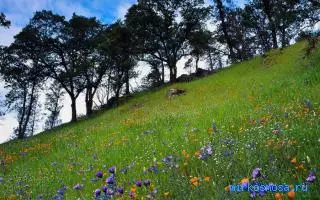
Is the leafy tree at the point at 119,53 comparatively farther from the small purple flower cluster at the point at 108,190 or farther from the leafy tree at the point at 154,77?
the small purple flower cluster at the point at 108,190

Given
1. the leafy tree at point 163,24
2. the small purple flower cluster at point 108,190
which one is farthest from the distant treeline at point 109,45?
the small purple flower cluster at point 108,190

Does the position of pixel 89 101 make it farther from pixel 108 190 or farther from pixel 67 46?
pixel 108 190

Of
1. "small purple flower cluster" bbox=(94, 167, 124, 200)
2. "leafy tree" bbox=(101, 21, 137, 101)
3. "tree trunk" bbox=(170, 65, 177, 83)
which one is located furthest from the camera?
"tree trunk" bbox=(170, 65, 177, 83)

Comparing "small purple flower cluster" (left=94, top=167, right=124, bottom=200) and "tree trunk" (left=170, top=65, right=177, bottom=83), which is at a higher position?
"tree trunk" (left=170, top=65, right=177, bottom=83)

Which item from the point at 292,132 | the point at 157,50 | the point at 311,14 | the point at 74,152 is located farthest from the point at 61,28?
the point at 292,132

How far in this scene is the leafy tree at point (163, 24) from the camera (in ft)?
158

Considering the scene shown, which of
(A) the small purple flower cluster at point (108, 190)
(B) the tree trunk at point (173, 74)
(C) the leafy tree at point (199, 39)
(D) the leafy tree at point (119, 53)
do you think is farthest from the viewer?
(B) the tree trunk at point (173, 74)

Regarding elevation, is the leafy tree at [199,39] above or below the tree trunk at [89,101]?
above

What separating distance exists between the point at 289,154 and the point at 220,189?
4.26 feet

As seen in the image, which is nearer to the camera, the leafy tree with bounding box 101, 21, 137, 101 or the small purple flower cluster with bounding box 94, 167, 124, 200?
the small purple flower cluster with bounding box 94, 167, 124, 200

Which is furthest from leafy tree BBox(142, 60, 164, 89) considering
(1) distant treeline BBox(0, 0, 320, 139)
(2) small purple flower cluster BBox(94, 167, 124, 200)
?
(2) small purple flower cluster BBox(94, 167, 124, 200)

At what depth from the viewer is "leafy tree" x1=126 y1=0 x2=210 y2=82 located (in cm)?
4816

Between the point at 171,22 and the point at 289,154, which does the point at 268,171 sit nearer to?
the point at 289,154

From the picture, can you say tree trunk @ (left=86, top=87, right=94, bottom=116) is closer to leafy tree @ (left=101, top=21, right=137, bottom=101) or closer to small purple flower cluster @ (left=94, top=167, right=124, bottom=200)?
leafy tree @ (left=101, top=21, right=137, bottom=101)
